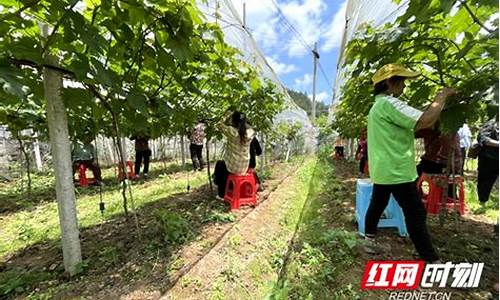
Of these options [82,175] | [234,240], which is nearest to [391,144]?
[234,240]

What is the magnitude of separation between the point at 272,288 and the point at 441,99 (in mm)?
1685

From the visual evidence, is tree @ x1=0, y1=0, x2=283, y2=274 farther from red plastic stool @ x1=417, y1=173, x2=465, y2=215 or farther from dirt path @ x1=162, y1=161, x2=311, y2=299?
red plastic stool @ x1=417, y1=173, x2=465, y2=215

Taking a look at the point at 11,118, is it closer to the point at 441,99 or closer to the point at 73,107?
the point at 73,107

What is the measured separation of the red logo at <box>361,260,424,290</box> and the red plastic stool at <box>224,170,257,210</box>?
268 centimetres

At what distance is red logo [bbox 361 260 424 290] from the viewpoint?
204 cm

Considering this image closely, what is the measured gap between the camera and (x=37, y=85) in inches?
94.8

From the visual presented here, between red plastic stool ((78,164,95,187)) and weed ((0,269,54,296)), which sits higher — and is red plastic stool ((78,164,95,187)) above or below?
above

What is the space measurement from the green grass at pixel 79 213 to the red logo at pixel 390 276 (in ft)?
11.8

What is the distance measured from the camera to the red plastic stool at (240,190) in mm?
4656

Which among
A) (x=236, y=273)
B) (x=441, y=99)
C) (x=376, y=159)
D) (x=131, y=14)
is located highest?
(x=131, y=14)

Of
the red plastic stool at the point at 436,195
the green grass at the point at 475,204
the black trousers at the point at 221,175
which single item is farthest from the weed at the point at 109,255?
the green grass at the point at 475,204

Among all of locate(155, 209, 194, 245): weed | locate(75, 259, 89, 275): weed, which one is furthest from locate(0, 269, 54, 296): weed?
locate(155, 209, 194, 245): weed

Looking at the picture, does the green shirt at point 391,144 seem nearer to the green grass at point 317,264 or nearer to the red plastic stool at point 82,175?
the green grass at point 317,264

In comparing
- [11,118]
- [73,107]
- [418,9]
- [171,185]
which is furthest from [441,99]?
[171,185]
